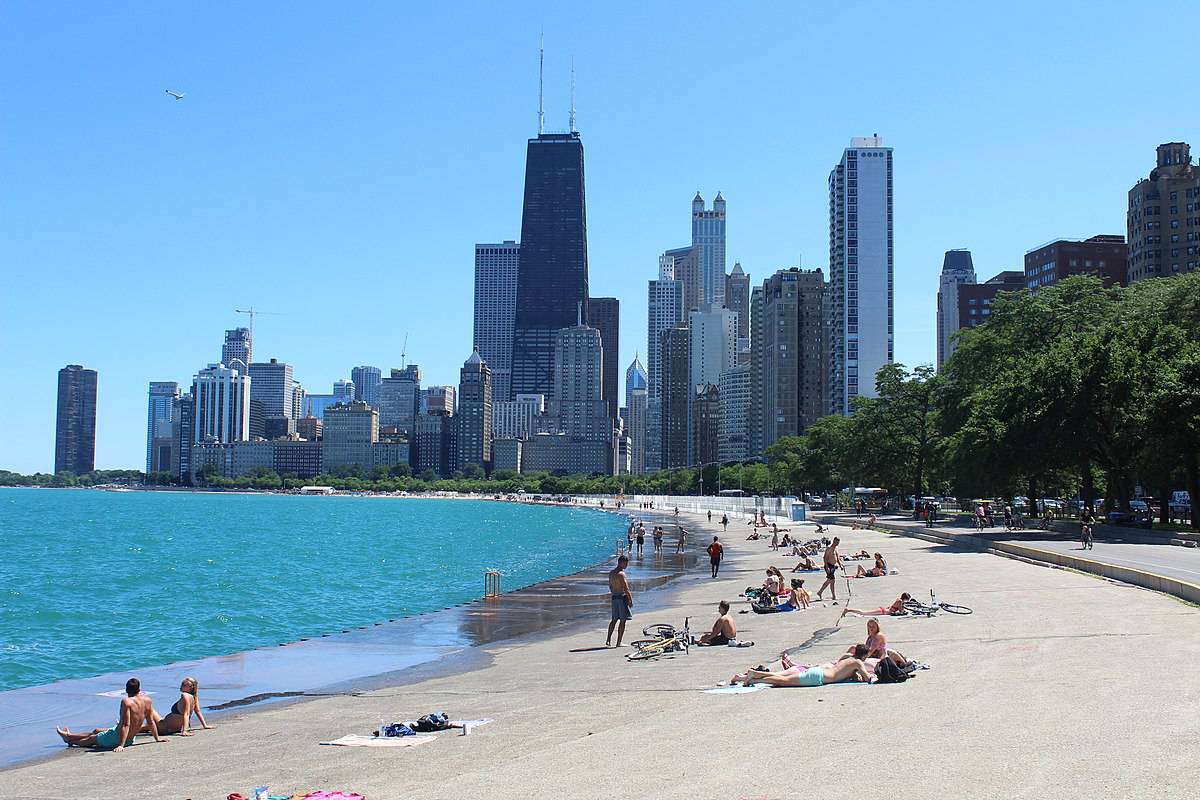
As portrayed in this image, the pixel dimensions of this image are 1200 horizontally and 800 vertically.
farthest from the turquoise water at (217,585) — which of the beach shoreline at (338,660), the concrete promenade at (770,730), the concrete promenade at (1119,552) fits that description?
the concrete promenade at (1119,552)

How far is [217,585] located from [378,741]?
4132 centimetres

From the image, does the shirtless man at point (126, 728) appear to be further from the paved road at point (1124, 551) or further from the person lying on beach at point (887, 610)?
the paved road at point (1124, 551)

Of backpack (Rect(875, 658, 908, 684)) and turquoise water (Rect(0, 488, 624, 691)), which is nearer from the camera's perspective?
backpack (Rect(875, 658, 908, 684))

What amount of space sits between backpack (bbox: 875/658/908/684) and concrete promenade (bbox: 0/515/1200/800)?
23 centimetres

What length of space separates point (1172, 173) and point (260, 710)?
170133 millimetres

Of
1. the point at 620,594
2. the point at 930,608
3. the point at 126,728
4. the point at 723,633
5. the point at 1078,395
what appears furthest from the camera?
the point at 1078,395

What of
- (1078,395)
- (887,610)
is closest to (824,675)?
(887,610)

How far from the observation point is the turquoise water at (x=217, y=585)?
108 feet

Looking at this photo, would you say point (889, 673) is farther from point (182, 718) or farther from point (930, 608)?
point (182, 718)

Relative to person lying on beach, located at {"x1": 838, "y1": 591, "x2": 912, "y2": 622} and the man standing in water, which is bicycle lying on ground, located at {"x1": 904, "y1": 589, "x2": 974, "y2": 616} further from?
the man standing in water

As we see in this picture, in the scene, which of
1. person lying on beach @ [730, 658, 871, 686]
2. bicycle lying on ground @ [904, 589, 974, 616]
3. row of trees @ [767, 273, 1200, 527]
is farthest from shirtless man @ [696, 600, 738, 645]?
row of trees @ [767, 273, 1200, 527]

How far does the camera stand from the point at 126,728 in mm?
17047

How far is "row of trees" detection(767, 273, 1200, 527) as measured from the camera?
52094mm

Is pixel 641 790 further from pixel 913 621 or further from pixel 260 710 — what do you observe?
pixel 913 621
